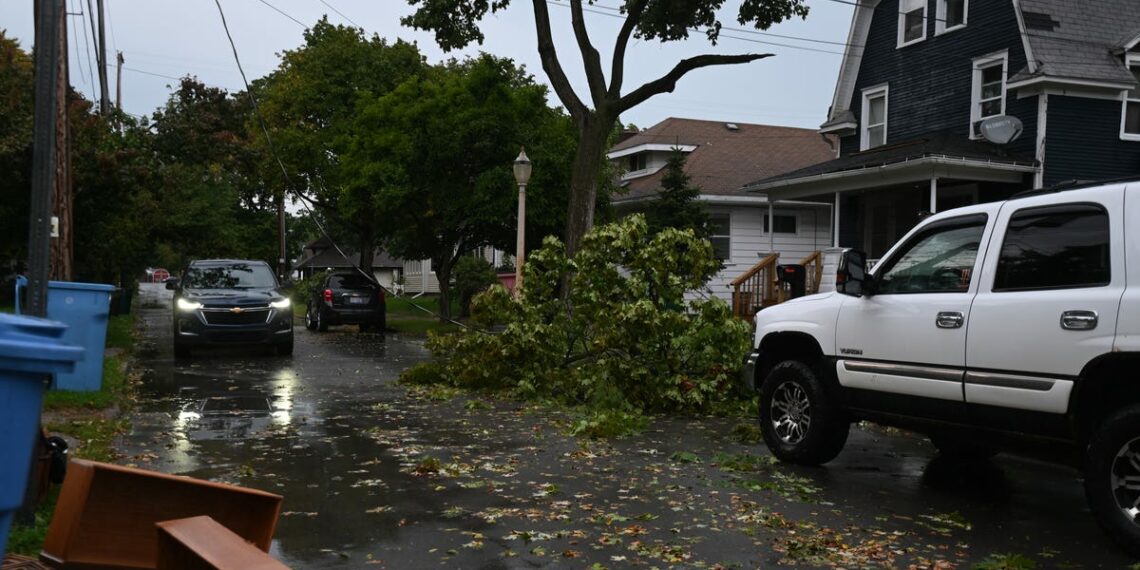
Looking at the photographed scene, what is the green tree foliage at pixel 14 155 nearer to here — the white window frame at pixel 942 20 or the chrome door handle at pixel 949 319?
the chrome door handle at pixel 949 319

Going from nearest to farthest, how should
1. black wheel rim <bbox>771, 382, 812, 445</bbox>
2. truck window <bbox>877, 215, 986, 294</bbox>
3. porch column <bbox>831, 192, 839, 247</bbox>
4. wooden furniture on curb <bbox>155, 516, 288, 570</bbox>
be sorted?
wooden furniture on curb <bbox>155, 516, 288, 570</bbox>, truck window <bbox>877, 215, 986, 294</bbox>, black wheel rim <bbox>771, 382, 812, 445</bbox>, porch column <bbox>831, 192, 839, 247</bbox>

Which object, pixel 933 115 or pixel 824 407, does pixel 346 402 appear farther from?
pixel 933 115

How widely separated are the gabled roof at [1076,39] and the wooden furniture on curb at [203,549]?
1860cm

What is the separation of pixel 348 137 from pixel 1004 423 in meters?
27.8

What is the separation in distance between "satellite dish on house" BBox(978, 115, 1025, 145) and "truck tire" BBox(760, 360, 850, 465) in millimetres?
12255

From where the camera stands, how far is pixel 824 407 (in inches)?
324

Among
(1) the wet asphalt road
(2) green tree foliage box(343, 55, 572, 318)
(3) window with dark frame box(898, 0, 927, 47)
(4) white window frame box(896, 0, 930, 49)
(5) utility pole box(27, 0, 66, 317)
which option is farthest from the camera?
(2) green tree foliage box(343, 55, 572, 318)

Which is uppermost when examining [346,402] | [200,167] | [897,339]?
[200,167]

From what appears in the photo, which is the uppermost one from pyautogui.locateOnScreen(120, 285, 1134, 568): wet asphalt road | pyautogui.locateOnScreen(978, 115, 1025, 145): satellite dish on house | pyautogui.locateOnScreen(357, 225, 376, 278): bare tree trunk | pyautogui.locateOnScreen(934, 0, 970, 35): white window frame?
pyautogui.locateOnScreen(934, 0, 970, 35): white window frame

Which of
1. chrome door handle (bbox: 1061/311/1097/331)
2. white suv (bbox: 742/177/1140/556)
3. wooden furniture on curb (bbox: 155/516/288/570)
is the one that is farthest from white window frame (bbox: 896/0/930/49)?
wooden furniture on curb (bbox: 155/516/288/570)

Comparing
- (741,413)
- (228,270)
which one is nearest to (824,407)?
(741,413)

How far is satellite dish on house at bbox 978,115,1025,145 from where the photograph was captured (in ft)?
62.0

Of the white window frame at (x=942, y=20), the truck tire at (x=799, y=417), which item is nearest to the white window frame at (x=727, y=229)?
the white window frame at (x=942, y=20)

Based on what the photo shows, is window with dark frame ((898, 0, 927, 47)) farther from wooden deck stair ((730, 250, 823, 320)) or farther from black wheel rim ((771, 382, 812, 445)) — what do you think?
black wheel rim ((771, 382, 812, 445))
